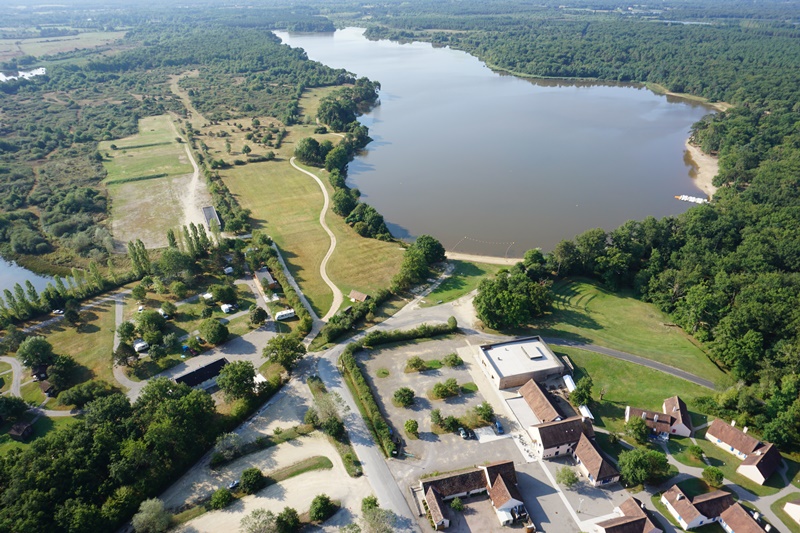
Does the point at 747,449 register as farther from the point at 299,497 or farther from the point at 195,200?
the point at 195,200

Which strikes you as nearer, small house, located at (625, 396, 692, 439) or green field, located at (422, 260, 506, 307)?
small house, located at (625, 396, 692, 439)

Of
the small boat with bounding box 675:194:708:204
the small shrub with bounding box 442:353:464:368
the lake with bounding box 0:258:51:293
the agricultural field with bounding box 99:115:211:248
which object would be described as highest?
the small boat with bounding box 675:194:708:204

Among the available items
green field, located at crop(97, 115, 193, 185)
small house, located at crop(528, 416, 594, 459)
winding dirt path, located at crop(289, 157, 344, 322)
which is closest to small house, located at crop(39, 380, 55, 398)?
winding dirt path, located at crop(289, 157, 344, 322)

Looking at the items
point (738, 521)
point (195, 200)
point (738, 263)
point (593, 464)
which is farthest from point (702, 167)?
point (195, 200)

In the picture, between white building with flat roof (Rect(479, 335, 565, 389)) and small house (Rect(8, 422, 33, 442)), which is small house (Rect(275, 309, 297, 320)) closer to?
white building with flat roof (Rect(479, 335, 565, 389))

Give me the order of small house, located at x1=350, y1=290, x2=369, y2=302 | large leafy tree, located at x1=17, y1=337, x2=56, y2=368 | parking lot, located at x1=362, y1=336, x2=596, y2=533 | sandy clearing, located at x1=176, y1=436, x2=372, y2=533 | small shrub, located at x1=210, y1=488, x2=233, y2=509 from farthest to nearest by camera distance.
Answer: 1. small house, located at x1=350, y1=290, x2=369, y2=302
2. large leafy tree, located at x1=17, y1=337, x2=56, y2=368
3. small shrub, located at x1=210, y1=488, x2=233, y2=509
4. parking lot, located at x1=362, y1=336, x2=596, y2=533
5. sandy clearing, located at x1=176, y1=436, x2=372, y2=533

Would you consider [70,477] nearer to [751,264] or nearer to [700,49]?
[751,264]
